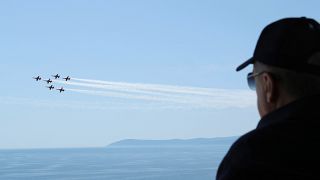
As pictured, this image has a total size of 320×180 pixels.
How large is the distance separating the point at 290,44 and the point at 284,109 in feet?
0.76

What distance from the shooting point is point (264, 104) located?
5.64 feet

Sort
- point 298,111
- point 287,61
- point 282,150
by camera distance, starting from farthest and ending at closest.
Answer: point 287,61 → point 298,111 → point 282,150

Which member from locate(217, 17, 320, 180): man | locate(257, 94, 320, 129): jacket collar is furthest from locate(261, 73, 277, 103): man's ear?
locate(257, 94, 320, 129): jacket collar

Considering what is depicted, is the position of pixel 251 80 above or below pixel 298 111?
above

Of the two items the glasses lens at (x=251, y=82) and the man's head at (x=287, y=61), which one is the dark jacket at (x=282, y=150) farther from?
the glasses lens at (x=251, y=82)

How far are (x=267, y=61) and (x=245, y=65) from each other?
0.65ft

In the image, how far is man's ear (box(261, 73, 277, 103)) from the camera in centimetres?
165

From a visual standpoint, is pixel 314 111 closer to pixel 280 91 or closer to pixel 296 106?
pixel 296 106

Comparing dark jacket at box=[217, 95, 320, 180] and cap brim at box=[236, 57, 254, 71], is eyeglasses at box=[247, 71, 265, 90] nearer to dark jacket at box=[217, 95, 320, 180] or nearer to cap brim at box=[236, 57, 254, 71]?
cap brim at box=[236, 57, 254, 71]

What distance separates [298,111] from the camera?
1.50 metres

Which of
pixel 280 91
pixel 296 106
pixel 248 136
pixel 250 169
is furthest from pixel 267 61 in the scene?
pixel 250 169

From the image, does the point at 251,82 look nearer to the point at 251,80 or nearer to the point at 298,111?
the point at 251,80

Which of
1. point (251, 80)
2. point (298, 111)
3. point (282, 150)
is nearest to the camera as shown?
point (282, 150)

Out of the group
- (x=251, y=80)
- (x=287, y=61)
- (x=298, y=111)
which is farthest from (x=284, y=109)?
(x=251, y=80)
